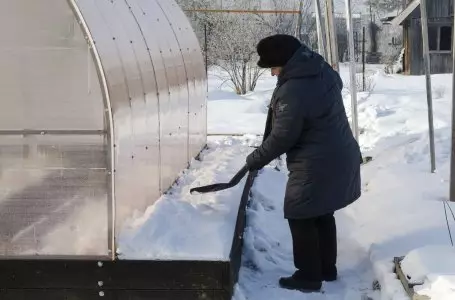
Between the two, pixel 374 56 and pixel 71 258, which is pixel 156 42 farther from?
pixel 374 56

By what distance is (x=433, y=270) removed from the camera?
3.59m

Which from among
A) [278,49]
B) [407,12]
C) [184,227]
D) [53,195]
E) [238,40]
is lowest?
[184,227]

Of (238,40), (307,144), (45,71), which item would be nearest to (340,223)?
(307,144)

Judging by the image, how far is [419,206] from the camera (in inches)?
222

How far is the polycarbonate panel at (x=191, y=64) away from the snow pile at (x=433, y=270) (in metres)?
3.70

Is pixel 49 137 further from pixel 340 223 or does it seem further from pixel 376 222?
pixel 340 223

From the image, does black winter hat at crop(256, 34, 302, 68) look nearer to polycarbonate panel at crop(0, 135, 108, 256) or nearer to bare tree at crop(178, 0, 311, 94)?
polycarbonate panel at crop(0, 135, 108, 256)

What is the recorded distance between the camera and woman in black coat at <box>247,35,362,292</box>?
13.0ft

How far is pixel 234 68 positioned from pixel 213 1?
15748 mm

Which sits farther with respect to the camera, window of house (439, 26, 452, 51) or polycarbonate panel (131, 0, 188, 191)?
window of house (439, 26, 452, 51)

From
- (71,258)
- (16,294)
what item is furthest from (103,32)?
(16,294)

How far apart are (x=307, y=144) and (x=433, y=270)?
1056 millimetres

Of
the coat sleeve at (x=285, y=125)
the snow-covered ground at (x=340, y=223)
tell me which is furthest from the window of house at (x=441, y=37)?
the coat sleeve at (x=285, y=125)

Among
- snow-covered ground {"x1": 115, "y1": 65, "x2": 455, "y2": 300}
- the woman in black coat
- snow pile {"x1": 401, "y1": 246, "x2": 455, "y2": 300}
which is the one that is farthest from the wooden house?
snow pile {"x1": 401, "y1": 246, "x2": 455, "y2": 300}
